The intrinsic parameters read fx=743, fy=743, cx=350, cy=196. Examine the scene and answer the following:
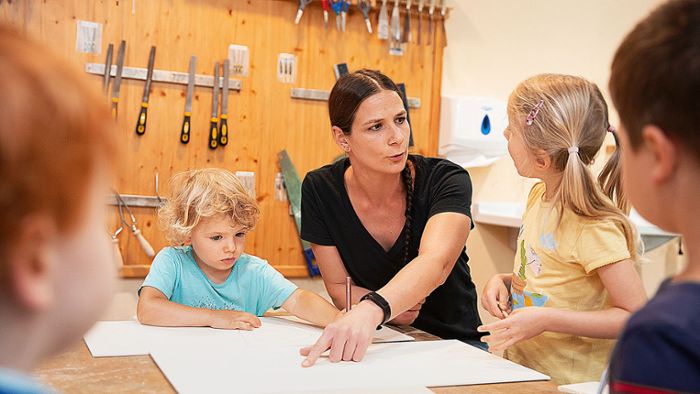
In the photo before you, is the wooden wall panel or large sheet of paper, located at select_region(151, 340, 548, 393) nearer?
large sheet of paper, located at select_region(151, 340, 548, 393)

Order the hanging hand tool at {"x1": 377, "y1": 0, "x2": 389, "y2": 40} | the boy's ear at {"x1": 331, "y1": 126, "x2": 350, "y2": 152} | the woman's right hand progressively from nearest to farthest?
the woman's right hand < the boy's ear at {"x1": 331, "y1": 126, "x2": 350, "y2": 152} < the hanging hand tool at {"x1": 377, "y1": 0, "x2": 389, "y2": 40}

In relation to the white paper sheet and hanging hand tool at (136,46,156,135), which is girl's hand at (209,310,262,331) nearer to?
the white paper sheet

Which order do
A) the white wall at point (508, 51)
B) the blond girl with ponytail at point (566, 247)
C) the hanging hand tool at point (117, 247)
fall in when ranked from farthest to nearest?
1. the white wall at point (508, 51)
2. the hanging hand tool at point (117, 247)
3. the blond girl with ponytail at point (566, 247)

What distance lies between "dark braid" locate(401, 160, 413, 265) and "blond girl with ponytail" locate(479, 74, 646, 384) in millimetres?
273

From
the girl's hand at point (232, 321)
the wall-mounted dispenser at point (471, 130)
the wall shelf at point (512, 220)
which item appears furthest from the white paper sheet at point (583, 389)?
the wall-mounted dispenser at point (471, 130)

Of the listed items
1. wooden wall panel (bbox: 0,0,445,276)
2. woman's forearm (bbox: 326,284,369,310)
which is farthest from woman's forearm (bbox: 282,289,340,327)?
wooden wall panel (bbox: 0,0,445,276)

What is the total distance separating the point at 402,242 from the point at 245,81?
1.56 metres

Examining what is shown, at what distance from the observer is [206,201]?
177 centimetres

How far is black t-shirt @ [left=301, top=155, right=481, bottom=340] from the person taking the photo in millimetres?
1930

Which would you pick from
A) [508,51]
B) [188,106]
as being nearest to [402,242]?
[188,106]

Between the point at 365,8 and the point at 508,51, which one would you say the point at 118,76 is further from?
the point at 508,51

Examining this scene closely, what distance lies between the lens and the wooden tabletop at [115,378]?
1126 millimetres

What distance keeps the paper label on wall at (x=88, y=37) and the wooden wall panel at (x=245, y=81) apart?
2cm

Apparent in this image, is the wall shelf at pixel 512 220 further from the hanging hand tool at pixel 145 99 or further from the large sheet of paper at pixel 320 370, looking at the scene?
the large sheet of paper at pixel 320 370
